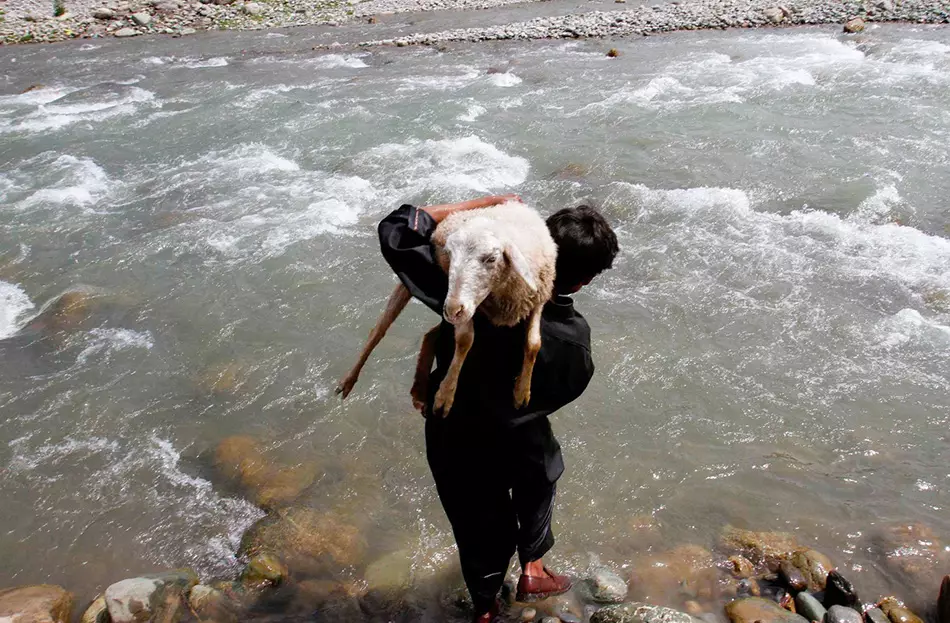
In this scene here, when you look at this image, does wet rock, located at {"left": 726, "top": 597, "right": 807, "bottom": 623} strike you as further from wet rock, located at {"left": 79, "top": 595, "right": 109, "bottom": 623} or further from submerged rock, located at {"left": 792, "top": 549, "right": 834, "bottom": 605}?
wet rock, located at {"left": 79, "top": 595, "right": 109, "bottom": 623}

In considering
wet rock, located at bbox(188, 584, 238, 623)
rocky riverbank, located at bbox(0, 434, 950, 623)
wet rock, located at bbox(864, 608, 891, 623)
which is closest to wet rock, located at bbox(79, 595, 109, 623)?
rocky riverbank, located at bbox(0, 434, 950, 623)

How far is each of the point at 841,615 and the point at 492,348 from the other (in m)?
2.22

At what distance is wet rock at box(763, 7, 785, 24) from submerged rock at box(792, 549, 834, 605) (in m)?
17.1

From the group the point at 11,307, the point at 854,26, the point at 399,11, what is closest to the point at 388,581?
the point at 11,307

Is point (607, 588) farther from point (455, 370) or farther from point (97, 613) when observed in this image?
point (97, 613)

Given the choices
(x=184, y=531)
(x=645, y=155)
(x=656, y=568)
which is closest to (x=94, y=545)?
(x=184, y=531)

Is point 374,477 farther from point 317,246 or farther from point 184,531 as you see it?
point 317,246

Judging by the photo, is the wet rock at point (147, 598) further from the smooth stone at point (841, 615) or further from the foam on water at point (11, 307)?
the foam on water at point (11, 307)

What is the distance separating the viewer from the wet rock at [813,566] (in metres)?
3.50

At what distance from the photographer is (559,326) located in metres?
2.39

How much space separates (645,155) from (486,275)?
27.2 feet

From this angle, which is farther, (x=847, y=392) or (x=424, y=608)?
(x=847, y=392)

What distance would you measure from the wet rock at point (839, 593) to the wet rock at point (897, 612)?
144 mm

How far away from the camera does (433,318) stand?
21.4 feet
